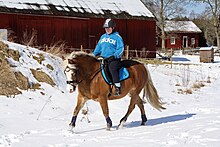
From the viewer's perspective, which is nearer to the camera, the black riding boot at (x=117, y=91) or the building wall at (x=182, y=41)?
the black riding boot at (x=117, y=91)

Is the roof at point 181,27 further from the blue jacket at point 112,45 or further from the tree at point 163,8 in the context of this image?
the blue jacket at point 112,45

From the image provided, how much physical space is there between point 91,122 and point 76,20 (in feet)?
67.2

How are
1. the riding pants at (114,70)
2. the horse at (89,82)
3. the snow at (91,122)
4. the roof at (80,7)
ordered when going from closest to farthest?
the snow at (91,122), the horse at (89,82), the riding pants at (114,70), the roof at (80,7)

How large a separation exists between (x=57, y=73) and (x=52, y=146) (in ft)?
24.7

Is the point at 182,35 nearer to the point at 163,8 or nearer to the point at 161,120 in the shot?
the point at 163,8

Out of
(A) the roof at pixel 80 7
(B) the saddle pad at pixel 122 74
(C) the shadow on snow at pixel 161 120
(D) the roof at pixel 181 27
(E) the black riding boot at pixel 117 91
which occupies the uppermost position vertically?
(D) the roof at pixel 181 27

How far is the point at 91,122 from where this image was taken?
34.8 ft

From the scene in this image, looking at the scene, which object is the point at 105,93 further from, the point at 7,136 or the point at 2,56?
the point at 2,56

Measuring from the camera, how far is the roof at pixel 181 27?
60169 millimetres

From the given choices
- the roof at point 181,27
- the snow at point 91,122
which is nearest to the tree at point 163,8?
the roof at point 181,27

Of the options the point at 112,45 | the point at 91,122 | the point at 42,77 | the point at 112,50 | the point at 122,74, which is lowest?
the point at 91,122

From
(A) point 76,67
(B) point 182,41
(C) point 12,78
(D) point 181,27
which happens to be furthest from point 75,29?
(B) point 182,41

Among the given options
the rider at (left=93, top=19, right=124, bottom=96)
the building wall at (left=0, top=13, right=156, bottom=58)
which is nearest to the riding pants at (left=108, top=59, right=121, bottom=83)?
the rider at (left=93, top=19, right=124, bottom=96)

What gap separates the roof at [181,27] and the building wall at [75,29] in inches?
951
